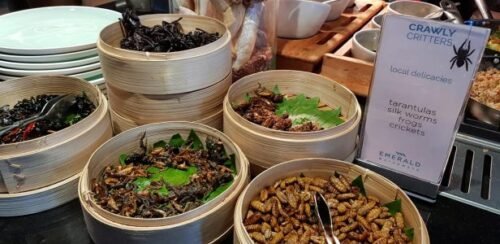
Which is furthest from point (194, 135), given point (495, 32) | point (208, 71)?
point (495, 32)

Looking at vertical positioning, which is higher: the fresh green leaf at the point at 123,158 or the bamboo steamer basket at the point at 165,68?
the bamboo steamer basket at the point at 165,68

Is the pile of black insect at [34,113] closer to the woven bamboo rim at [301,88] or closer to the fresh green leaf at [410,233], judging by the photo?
the woven bamboo rim at [301,88]

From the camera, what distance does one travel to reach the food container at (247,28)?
1.10m

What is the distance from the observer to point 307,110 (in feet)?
3.49

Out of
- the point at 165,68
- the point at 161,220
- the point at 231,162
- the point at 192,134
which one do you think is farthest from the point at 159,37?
the point at 161,220

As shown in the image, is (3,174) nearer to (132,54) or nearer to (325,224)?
(132,54)

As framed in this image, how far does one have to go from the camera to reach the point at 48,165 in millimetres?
842

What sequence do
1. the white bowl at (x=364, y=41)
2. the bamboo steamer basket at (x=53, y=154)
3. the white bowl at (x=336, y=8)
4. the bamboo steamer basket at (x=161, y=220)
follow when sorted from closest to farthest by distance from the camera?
the bamboo steamer basket at (x=161, y=220) < the bamboo steamer basket at (x=53, y=154) < the white bowl at (x=364, y=41) < the white bowl at (x=336, y=8)

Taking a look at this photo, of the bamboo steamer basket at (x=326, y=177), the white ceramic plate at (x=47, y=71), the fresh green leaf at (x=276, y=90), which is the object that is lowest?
the bamboo steamer basket at (x=326, y=177)

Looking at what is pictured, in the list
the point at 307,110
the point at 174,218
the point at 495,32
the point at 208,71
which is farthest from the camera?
the point at 495,32

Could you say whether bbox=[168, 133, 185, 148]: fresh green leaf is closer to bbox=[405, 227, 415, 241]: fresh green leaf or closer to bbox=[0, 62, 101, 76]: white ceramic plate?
bbox=[0, 62, 101, 76]: white ceramic plate

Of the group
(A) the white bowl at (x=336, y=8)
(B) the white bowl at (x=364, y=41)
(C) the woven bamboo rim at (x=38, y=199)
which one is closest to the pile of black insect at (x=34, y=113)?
(C) the woven bamboo rim at (x=38, y=199)

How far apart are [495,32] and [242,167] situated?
113 cm

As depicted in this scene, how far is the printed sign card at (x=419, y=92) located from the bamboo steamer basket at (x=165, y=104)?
0.39 meters
